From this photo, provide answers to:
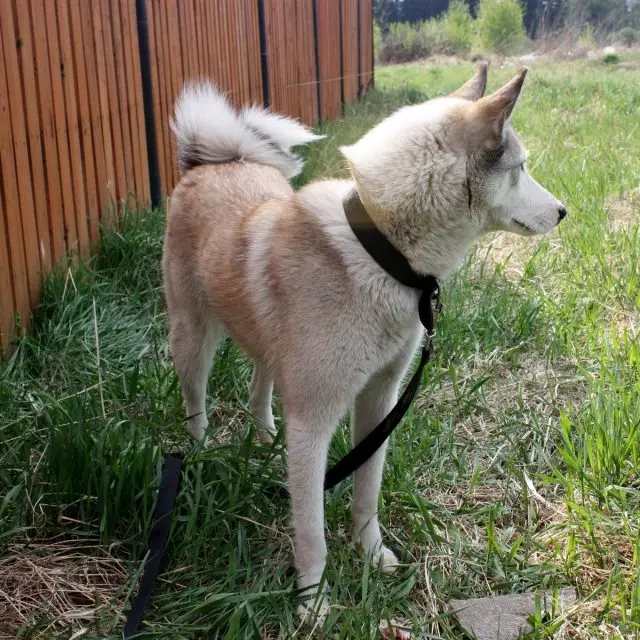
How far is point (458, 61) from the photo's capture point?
20.8 m

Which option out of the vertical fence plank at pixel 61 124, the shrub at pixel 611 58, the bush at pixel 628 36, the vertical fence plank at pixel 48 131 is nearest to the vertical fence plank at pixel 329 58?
the vertical fence plank at pixel 61 124

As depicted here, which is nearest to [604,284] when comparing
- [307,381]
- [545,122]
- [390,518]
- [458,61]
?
[390,518]

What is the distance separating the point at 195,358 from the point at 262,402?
354mm

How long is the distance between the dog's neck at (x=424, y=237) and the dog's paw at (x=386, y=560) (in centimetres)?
83

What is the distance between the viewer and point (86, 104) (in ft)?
12.2

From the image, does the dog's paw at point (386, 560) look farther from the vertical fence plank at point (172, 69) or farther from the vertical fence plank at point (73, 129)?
the vertical fence plank at point (172, 69)

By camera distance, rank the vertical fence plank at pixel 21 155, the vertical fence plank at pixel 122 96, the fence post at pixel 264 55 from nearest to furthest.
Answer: the vertical fence plank at pixel 21 155 → the vertical fence plank at pixel 122 96 → the fence post at pixel 264 55

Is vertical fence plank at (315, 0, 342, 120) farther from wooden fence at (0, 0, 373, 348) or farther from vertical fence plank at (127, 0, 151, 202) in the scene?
vertical fence plank at (127, 0, 151, 202)

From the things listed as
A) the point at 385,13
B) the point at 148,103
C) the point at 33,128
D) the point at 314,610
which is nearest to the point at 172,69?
the point at 148,103

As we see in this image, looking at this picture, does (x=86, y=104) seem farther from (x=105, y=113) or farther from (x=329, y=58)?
(x=329, y=58)

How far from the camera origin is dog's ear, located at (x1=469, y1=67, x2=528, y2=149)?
1850 mm

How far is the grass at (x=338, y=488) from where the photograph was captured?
1956 millimetres

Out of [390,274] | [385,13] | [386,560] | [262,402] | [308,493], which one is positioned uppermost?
[385,13]

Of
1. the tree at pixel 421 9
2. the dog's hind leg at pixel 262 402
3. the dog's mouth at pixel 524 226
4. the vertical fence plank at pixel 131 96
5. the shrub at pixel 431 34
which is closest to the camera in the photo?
the dog's mouth at pixel 524 226
